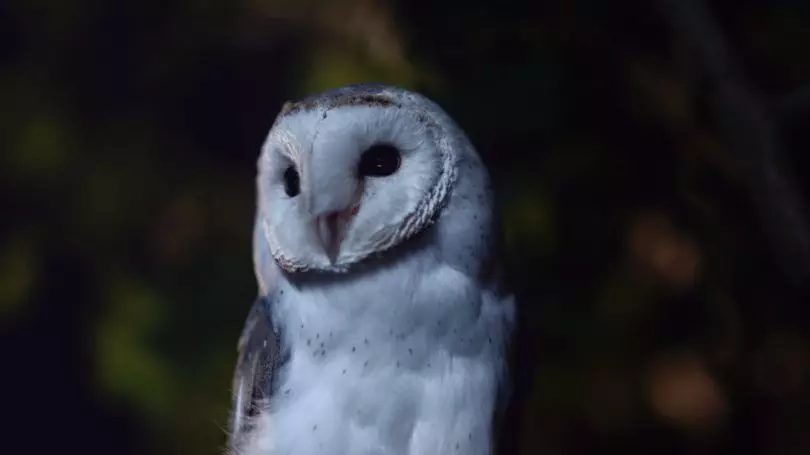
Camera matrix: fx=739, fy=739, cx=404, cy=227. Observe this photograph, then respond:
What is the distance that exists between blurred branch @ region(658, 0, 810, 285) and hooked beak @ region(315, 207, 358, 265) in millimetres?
715

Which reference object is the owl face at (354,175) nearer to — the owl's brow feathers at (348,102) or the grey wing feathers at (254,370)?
the owl's brow feathers at (348,102)

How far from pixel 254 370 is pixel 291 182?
231 mm

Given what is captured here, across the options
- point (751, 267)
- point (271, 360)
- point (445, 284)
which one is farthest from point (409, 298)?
point (751, 267)

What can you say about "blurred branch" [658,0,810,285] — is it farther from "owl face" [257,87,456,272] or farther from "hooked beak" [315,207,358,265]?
"hooked beak" [315,207,358,265]

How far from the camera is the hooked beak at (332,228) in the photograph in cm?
75

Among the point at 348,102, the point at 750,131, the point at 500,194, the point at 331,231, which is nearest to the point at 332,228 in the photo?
the point at 331,231

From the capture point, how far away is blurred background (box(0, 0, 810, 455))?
1124 mm

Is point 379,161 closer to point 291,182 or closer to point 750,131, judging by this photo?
point 291,182

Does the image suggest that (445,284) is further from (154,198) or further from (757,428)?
(757,428)

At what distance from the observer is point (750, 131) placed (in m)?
1.17

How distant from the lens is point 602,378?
4.09 ft

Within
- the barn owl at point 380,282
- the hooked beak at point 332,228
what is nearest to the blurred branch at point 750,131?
the barn owl at point 380,282

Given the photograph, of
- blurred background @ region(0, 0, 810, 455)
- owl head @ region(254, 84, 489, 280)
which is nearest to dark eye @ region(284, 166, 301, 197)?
owl head @ region(254, 84, 489, 280)

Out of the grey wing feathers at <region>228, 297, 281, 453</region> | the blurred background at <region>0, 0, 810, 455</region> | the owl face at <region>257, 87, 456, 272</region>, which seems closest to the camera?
the owl face at <region>257, 87, 456, 272</region>
